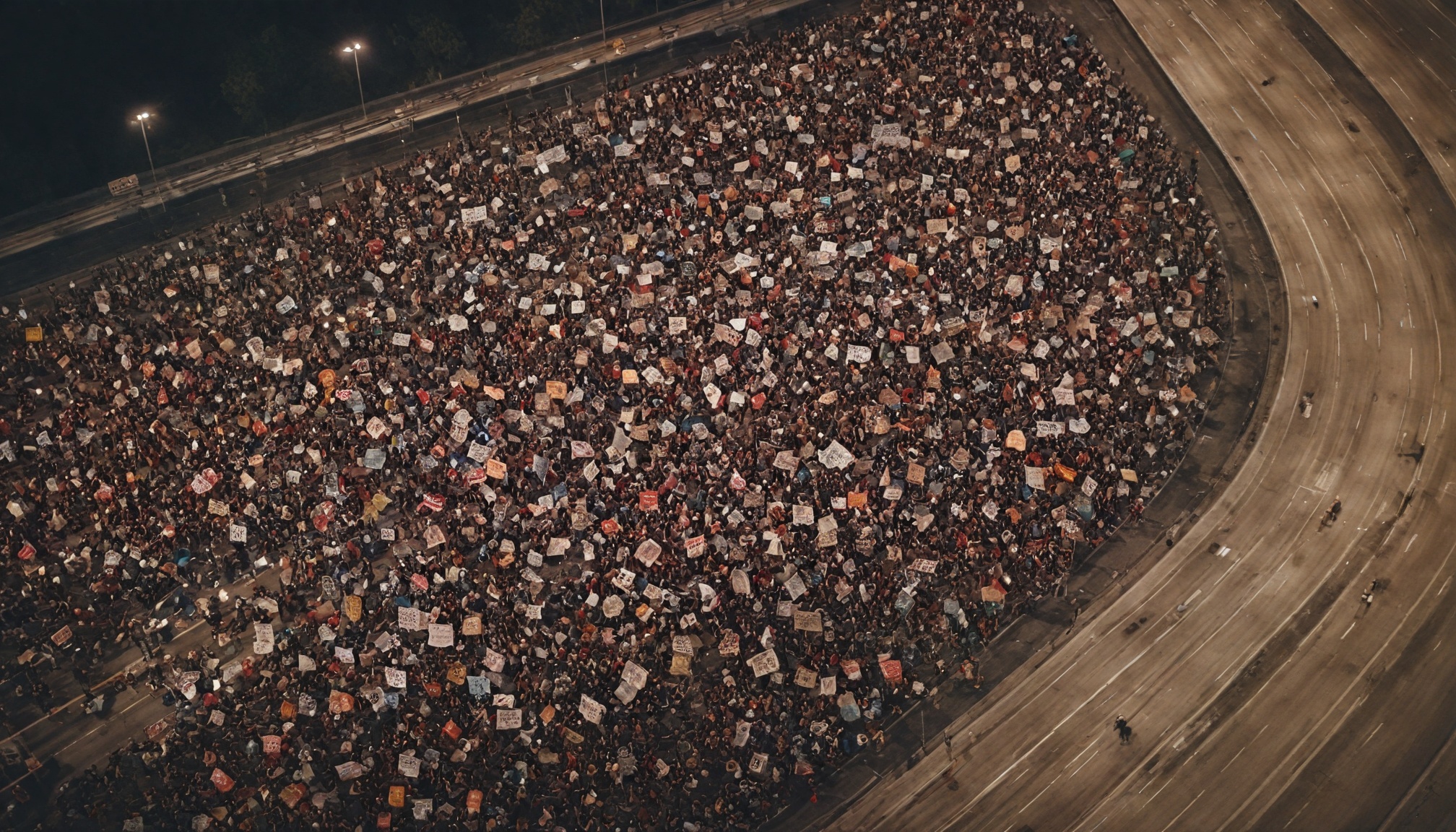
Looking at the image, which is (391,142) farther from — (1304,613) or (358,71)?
(1304,613)

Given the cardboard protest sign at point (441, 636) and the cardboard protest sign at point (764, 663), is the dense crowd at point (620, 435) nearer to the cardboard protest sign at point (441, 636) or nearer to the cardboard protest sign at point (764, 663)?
the cardboard protest sign at point (764, 663)

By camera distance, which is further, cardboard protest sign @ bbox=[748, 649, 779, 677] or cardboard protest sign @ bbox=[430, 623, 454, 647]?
cardboard protest sign @ bbox=[430, 623, 454, 647]

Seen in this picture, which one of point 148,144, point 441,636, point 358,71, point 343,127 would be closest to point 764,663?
point 441,636

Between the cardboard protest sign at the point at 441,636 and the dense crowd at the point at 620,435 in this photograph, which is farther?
the cardboard protest sign at the point at 441,636

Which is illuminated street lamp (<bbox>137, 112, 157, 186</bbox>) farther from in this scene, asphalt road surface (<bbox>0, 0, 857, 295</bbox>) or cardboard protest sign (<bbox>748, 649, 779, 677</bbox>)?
cardboard protest sign (<bbox>748, 649, 779, 677</bbox>)

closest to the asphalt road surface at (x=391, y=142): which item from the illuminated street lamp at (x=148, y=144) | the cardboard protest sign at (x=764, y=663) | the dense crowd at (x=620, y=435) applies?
the illuminated street lamp at (x=148, y=144)

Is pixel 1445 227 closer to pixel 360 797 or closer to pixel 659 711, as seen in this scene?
pixel 659 711

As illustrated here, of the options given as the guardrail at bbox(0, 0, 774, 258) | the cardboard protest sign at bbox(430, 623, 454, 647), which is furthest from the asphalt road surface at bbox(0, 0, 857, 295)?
the cardboard protest sign at bbox(430, 623, 454, 647)
